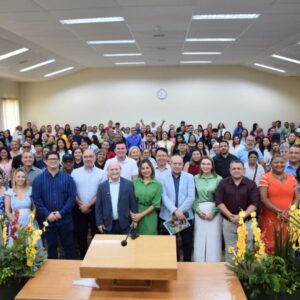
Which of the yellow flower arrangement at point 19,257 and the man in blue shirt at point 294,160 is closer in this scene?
the yellow flower arrangement at point 19,257

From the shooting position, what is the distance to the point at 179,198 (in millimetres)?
3672

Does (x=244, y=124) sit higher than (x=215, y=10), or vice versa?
(x=215, y=10)

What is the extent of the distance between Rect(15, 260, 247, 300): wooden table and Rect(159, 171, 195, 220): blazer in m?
1.35

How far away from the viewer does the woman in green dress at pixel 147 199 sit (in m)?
3.57

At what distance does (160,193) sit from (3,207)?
171 cm

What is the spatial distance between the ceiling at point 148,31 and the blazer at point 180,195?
3157mm

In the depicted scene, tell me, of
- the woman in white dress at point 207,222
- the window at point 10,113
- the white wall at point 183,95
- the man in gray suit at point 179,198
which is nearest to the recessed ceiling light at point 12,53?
the window at point 10,113

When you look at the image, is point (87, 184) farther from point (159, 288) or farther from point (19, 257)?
point (159, 288)

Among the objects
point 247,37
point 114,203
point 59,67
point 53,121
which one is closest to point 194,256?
point 114,203

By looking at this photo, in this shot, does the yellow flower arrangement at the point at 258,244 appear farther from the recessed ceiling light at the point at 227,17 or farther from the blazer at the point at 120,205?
the recessed ceiling light at the point at 227,17

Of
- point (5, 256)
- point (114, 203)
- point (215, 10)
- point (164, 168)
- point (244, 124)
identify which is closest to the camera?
point (5, 256)

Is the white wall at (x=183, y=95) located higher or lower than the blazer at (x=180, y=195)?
higher

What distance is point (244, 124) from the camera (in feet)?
47.6

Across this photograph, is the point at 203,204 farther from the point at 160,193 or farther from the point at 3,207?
the point at 3,207
